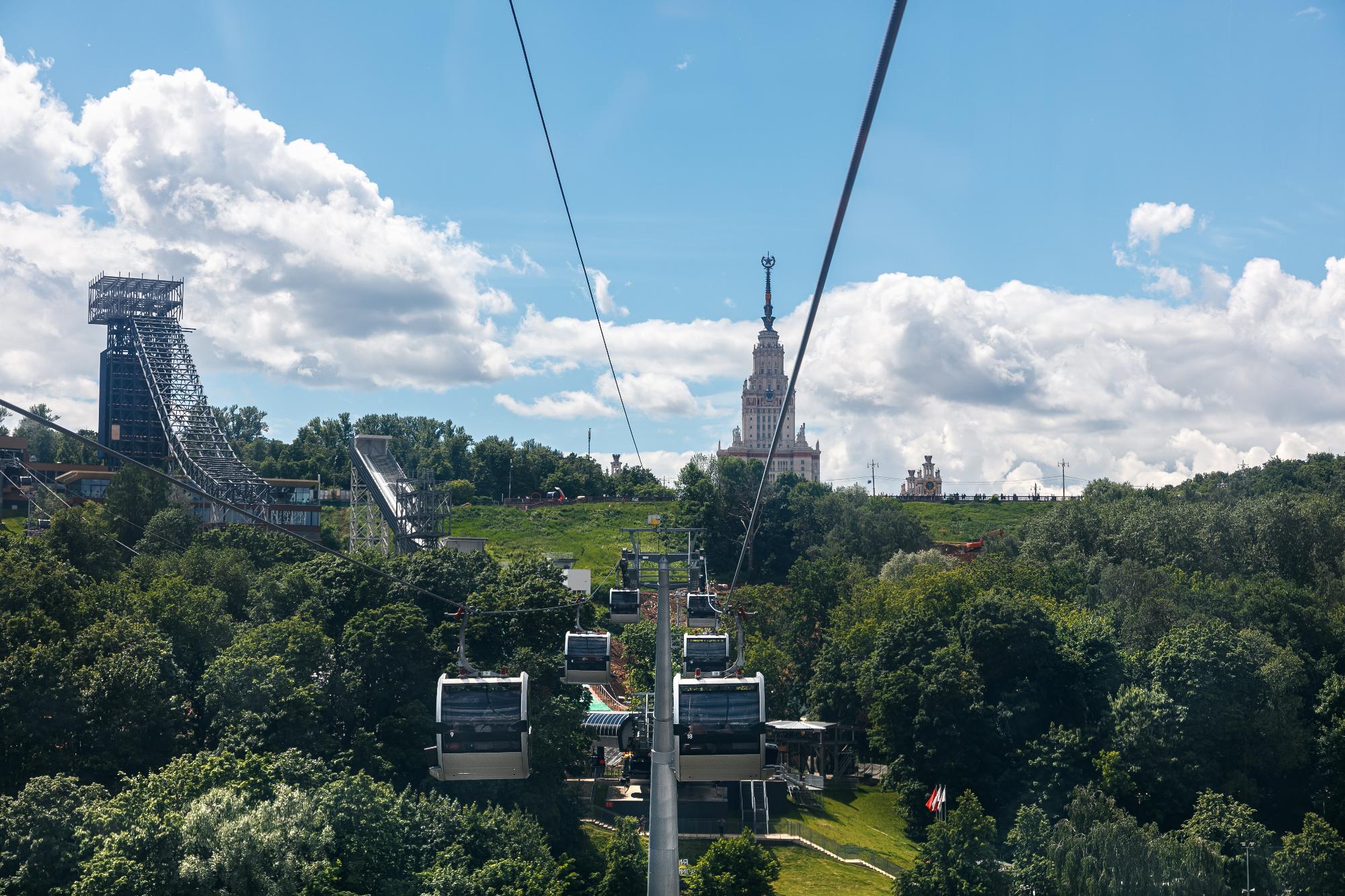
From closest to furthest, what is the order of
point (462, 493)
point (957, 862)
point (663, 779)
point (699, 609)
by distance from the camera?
point (663, 779), point (957, 862), point (699, 609), point (462, 493)

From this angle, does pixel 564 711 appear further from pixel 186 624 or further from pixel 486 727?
pixel 486 727

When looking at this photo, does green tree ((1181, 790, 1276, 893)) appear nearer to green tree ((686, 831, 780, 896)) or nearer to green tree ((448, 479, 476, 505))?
green tree ((686, 831, 780, 896))

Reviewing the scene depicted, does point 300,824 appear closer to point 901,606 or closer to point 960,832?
point 960,832

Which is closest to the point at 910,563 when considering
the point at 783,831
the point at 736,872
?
the point at 783,831

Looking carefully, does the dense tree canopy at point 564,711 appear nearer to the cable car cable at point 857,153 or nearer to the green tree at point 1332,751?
the green tree at point 1332,751

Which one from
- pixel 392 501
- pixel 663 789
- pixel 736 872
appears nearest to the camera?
pixel 663 789

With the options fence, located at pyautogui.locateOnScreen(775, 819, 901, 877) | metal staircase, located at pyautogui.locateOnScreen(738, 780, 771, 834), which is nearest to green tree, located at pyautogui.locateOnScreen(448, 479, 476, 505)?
metal staircase, located at pyautogui.locateOnScreen(738, 780, 771, 834)

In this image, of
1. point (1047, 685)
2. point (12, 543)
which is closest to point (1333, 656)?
point (1047, 685)
